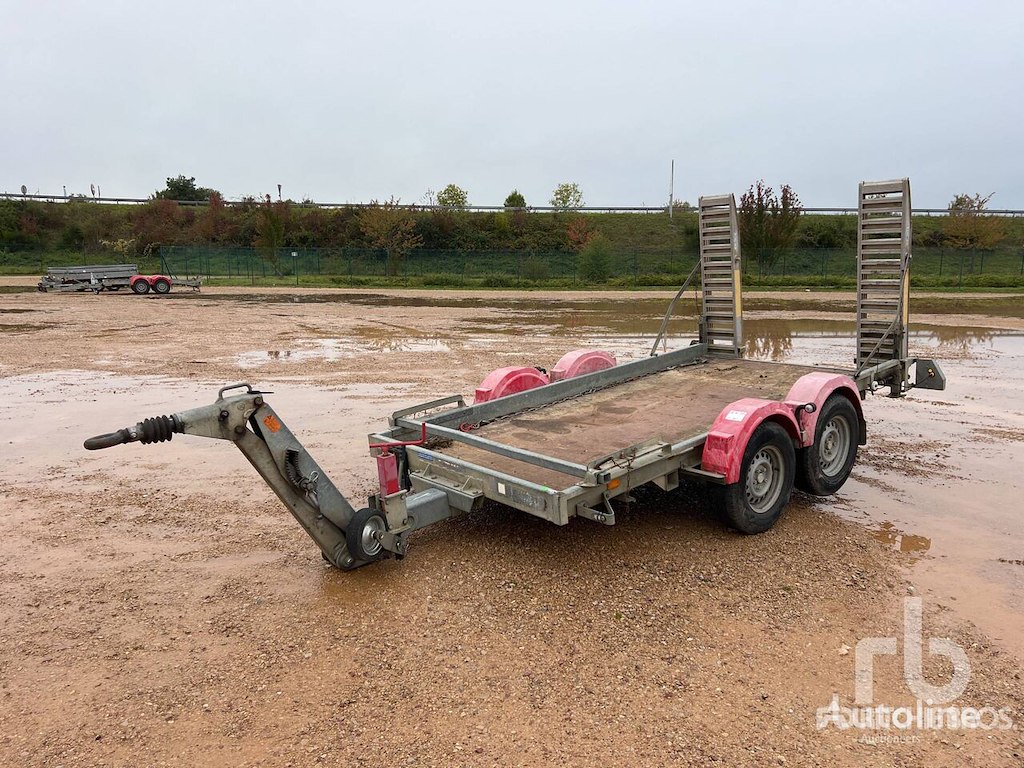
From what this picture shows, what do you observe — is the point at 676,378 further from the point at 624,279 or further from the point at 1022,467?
the point at 624,279

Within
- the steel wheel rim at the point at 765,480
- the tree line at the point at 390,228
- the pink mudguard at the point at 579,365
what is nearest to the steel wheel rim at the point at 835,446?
the steel wheel rim at the point at 765,480

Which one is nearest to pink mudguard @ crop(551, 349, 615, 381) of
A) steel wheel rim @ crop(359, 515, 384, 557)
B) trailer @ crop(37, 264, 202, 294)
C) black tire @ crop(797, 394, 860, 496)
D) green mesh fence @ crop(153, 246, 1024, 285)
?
black tire @ crop(797, 394, 860, 496)

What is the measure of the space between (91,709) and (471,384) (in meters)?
8.03

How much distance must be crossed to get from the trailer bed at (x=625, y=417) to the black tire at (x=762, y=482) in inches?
17.6

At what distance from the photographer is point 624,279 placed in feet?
128

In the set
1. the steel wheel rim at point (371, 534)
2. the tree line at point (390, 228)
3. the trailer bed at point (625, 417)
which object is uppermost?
the tree line at point (390, 228)

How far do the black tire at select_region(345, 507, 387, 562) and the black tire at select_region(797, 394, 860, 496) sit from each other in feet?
11.0

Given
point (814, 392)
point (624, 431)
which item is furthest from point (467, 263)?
point (814, 392)

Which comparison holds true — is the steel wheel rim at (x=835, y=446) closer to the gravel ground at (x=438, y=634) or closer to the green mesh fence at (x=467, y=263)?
the gravel ground at (x=438, y=634)

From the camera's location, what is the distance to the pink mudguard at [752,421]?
4922mm

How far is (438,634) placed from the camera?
4129mm

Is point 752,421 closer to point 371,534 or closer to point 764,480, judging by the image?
point 764,480

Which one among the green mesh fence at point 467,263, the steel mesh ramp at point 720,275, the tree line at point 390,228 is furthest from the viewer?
the tree line at point 390,228

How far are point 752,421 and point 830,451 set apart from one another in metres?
1.68
